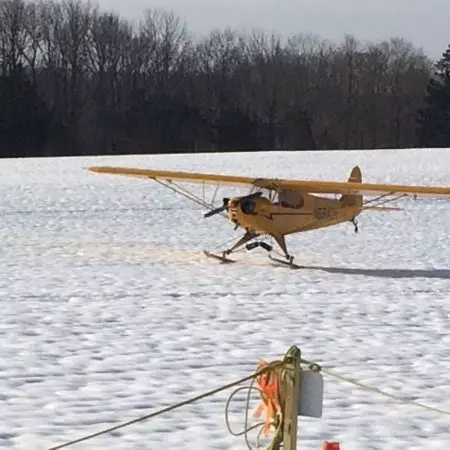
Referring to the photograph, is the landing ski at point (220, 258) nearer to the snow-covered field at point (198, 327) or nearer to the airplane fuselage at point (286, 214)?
the snow-covered field at point (198, 327)

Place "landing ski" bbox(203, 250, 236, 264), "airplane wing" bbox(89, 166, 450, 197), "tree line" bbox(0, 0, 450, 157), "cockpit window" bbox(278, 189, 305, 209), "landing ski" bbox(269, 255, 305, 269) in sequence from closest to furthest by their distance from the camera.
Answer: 1. "airplane wing" bbox(89, 166, 450, 197)
2. "landing ski" bbox(269, 255, 305, 269)
3. "cockpit window" bbox(278, 189, 305, 209)
4. "landing ski" bbox(203, 250, 236, 264)
5. "tree line" bbox(0, 0, 450, 157)

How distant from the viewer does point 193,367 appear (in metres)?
6.29

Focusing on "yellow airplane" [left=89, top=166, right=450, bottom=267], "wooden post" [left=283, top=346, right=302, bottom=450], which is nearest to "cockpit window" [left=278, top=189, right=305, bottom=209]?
"yellow airplane" [left=89, top=166, right=450, bottom=267]

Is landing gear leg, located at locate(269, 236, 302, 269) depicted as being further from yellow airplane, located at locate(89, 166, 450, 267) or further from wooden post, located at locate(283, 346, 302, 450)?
wooden post, located at locate(283, 346, 302, 450)

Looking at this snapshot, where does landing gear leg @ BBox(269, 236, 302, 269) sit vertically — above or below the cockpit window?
below

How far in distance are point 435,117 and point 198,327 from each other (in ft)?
173

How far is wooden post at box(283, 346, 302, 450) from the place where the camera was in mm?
3363

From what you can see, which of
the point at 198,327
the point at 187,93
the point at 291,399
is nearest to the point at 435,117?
the point at 187,93

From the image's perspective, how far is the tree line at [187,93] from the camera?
55.2 metres

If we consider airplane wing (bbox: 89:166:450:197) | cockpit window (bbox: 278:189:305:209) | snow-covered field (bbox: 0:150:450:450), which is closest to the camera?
Answer: snow-covered field (bbox: 0:150:450:450)

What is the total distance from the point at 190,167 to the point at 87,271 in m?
18.2

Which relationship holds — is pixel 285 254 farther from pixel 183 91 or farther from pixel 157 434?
pixel 183 91

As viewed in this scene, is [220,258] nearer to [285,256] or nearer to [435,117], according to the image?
[285,256]

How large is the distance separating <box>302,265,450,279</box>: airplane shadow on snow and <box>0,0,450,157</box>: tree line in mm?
40974
